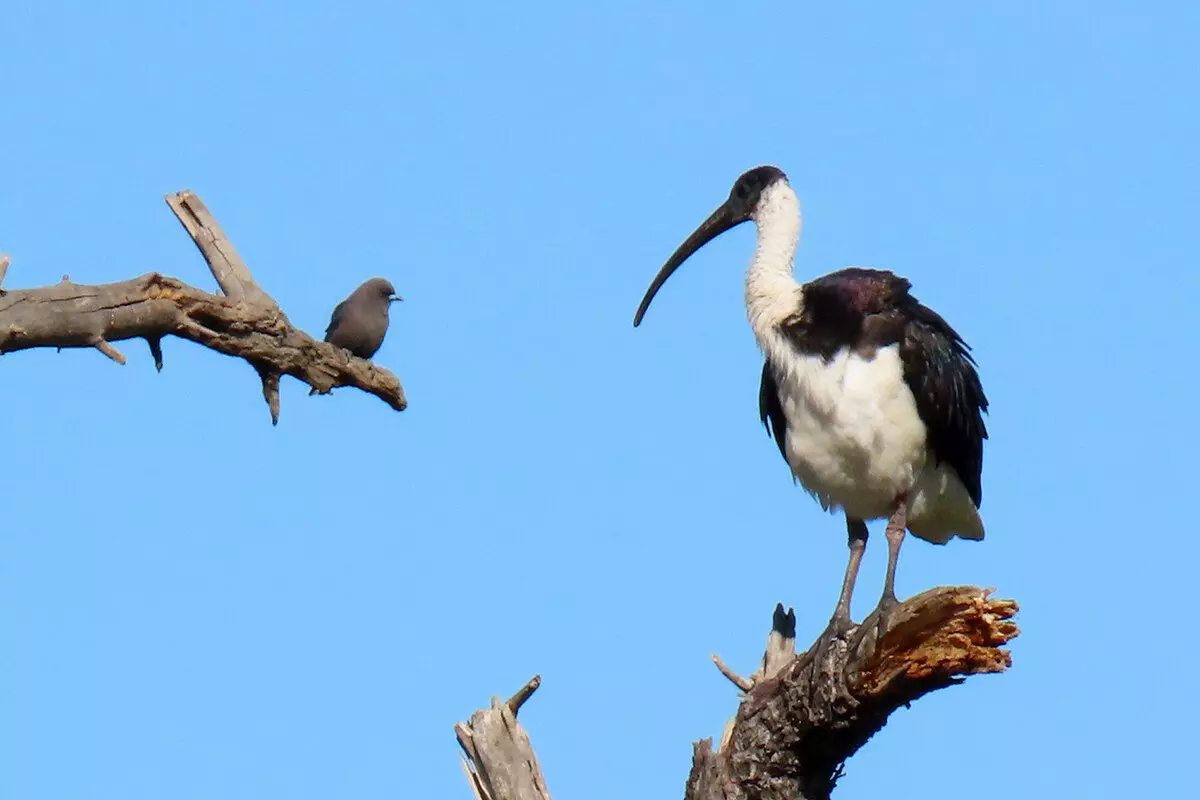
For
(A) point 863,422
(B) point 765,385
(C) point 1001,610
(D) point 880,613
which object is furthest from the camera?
(B) point 765,385

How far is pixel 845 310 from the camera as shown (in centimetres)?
925

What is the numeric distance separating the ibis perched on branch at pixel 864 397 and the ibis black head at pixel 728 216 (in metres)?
0.51

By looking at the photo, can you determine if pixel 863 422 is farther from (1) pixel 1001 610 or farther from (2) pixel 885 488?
(1) pixel 1001 610

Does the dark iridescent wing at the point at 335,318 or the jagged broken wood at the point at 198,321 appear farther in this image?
the dark iridescent wing at the point at 335,318

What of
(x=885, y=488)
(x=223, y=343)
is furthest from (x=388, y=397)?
(x=885, y=488)

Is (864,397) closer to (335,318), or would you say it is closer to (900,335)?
(900,335)

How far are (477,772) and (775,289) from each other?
318 cm

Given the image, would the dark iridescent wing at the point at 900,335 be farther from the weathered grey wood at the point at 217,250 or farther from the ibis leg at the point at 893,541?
the weathered grey wood at the point at 217,250

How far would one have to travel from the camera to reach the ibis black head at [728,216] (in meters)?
10.6

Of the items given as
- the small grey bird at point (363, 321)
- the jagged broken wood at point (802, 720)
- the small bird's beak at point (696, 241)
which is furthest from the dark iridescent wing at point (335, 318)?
the jagged broken wood at point (802, 720)

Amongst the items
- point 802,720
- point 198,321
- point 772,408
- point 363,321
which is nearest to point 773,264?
point 772,408

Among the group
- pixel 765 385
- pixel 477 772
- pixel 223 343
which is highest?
pixel 765 385

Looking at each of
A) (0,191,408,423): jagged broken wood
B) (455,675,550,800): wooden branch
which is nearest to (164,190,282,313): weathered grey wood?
(0,191,408,423): jagged broken wood

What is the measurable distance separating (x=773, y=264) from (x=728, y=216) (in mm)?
1053
